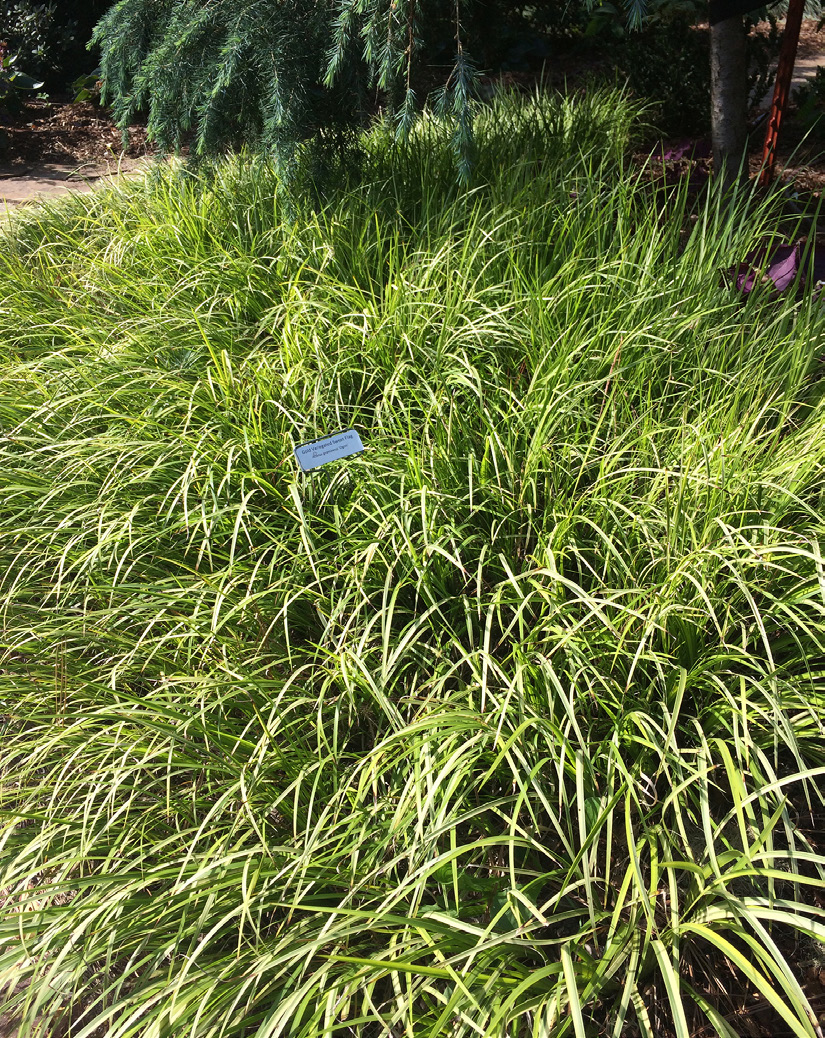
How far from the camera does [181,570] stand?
204cm

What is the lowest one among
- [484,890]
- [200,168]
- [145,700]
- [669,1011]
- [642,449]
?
[669,1011]

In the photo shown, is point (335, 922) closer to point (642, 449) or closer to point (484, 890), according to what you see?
point (484, 890)

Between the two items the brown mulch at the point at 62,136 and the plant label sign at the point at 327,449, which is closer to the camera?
the plant label sign at the point at 327,449

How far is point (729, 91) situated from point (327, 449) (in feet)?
7.90

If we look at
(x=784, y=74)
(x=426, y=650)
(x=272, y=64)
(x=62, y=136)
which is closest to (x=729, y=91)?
(x=784, y=74)

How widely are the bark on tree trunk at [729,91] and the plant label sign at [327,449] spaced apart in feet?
6.31

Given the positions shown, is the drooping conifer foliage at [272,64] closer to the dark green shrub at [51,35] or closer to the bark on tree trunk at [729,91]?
the bark on tree trunk at [729,91]

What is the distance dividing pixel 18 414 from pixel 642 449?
184cm

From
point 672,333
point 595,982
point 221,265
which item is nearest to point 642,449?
point 672,333

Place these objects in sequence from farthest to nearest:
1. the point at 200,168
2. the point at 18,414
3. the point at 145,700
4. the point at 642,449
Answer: the point at 200,168 < the point at 18,414 < the point at 642,449 < the point at 145,700

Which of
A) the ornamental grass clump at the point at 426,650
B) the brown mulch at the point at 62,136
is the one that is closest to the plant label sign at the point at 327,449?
the ornamental grass clump at the point at 426,650

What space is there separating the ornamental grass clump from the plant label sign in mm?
87

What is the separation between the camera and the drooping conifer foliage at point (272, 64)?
7.70ft

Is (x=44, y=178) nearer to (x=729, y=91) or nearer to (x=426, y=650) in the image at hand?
(x=729, y=91)
